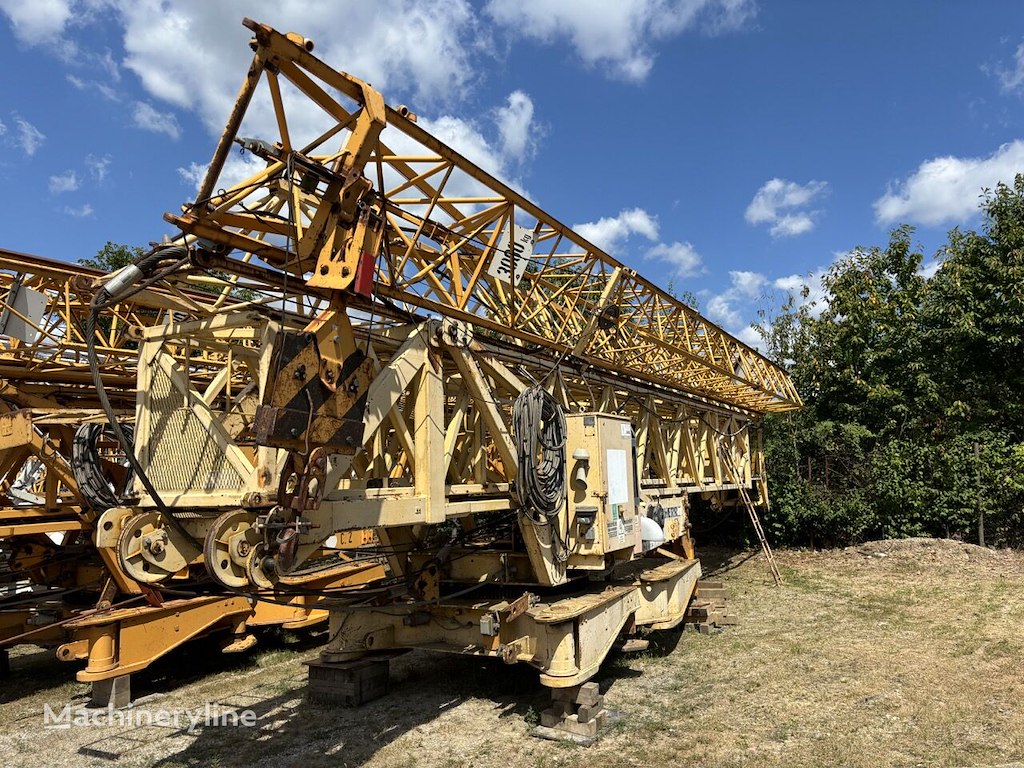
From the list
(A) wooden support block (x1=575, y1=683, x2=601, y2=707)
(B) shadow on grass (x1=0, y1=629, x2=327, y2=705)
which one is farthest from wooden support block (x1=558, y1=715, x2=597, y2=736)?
(B) shadow on grass (x1=0, y1=629, x2=327, y2=705)

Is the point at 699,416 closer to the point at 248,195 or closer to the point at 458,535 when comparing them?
the point at 458,535

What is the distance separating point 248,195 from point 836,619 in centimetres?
1095

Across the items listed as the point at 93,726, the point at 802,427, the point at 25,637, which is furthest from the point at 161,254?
the point at 802,427

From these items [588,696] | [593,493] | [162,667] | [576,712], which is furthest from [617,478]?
[162,667]

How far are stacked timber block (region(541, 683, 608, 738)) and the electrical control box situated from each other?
4.57ft

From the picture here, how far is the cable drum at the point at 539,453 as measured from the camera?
21.9ft

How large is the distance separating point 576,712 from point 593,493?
7.51ft

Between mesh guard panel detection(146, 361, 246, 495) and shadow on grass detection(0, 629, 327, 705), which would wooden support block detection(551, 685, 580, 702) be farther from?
shadow on grass detection(0, 629, 327, 705)

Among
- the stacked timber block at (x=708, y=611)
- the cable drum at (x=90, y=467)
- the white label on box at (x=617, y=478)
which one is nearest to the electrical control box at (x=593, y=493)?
the white label on box at (x=617, y=478)

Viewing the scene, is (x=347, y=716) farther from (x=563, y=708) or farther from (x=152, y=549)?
(x=152, y=549)

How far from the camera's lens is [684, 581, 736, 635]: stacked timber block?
10664 millimetres

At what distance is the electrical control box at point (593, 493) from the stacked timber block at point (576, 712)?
139 centimetres

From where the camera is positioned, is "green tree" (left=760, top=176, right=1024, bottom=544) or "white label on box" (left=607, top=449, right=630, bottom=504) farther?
"green tree" (left=760, top=176, right=1024, bottom=544)

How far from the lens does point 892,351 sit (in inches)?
768
